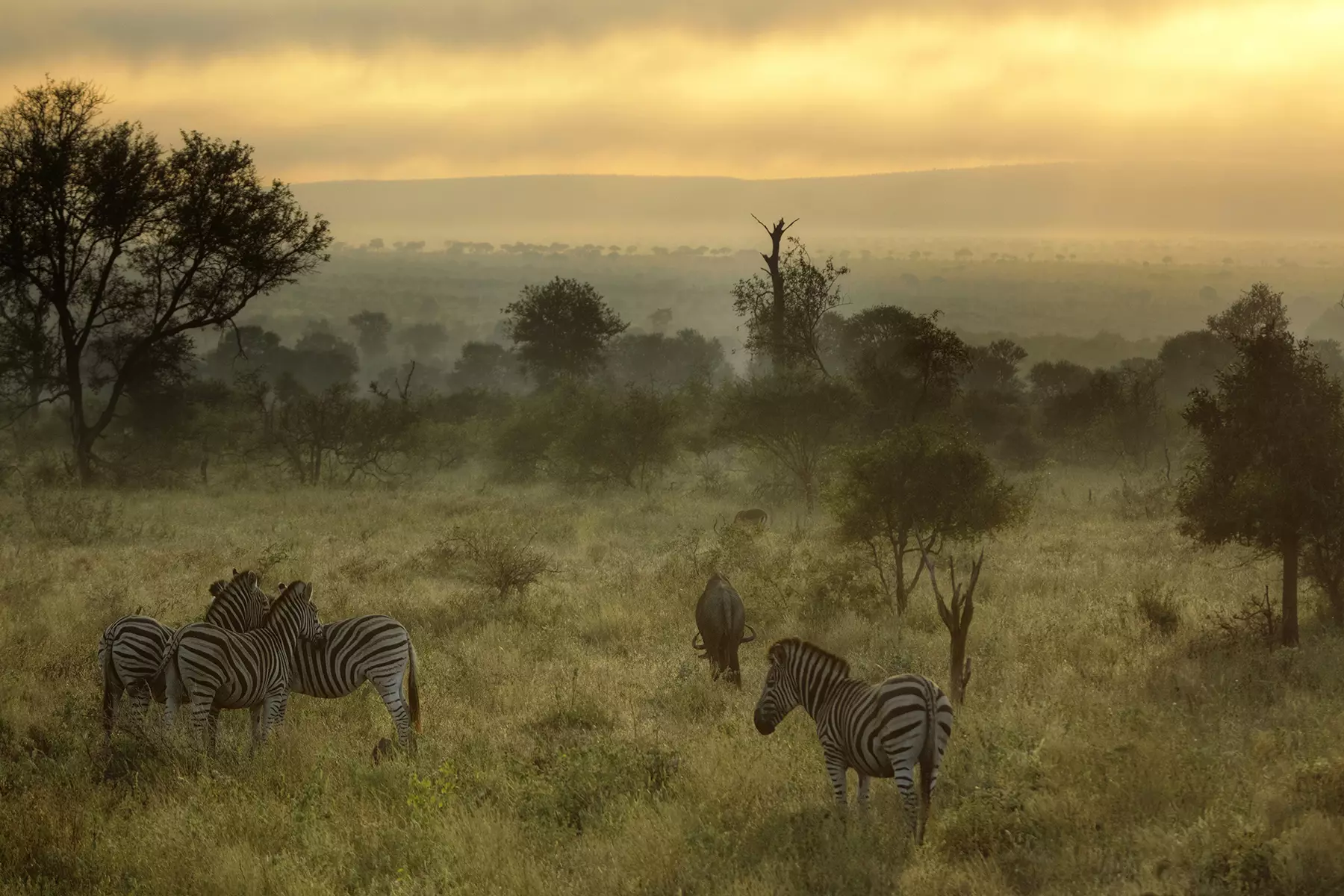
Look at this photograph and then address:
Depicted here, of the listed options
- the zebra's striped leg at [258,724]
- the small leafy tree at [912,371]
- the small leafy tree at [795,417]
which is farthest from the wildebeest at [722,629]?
the small leafy tree at [795,417]

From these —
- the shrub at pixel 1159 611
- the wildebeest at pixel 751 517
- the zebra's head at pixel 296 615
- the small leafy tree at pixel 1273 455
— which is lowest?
the wildebeest at pixel 751 517

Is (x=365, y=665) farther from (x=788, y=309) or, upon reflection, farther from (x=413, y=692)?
(x=788, y=309)

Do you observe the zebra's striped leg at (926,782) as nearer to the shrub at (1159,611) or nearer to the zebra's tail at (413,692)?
the zebra's tail at (413,692)

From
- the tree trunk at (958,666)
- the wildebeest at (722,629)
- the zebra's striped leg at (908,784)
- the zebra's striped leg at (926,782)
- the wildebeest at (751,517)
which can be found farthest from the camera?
the wildebeest at (751,517)

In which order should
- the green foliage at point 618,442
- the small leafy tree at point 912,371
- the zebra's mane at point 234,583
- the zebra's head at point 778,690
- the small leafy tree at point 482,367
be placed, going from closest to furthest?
the zebra's head at point 778,690
the zebra's mane at point 234,583
the small leafy tree at point 912,371
the green foliage at point 618,442
the small leafy tree at point 482,367

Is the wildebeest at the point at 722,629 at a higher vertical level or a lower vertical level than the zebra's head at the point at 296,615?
lower

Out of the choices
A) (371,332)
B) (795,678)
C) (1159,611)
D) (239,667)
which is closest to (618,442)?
(1159,611)

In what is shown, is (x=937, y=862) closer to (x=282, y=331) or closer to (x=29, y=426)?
(x=29, y=426)

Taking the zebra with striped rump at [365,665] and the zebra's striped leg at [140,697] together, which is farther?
the zebra's striped leg at [140,697]

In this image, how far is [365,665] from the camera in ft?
35.0

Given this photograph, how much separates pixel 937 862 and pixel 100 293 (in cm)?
3251

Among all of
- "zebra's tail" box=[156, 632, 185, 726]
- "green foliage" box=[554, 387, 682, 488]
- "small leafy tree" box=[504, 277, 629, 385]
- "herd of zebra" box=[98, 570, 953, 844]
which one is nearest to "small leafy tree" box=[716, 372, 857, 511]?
"green foliage" box=[554, 387, 682, 488]

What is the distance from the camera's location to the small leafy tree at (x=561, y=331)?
53469 millimetres

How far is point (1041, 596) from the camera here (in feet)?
57.1
